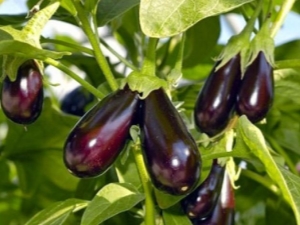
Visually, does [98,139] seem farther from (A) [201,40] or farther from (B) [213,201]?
(A) [201,40]

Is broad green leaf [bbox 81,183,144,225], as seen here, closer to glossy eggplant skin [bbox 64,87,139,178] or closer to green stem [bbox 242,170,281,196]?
glossy eggplant skin [bbox 64,87,139,178]

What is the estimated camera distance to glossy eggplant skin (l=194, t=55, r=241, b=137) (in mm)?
571

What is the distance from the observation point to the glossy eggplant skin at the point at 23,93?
1.76ft

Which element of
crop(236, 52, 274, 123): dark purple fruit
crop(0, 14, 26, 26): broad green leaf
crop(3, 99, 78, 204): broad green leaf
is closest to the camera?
crop(236, 52, 274, 123): dark purple fruit

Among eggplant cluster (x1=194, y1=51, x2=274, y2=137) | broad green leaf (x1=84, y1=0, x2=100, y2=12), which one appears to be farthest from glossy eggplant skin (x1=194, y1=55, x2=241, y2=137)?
broad green leaf (x1=84, y1=0, x2=100, y2=12)

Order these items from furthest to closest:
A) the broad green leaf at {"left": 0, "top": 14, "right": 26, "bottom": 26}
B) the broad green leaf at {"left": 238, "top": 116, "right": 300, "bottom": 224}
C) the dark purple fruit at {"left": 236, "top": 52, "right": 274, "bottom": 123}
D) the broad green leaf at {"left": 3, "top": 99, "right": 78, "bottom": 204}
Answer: the broad green leaf at {"left": 3, "top": 99, "right": 78, "bottom": 204} → the broad green leaf at {"left": 0, "top": 14, "right": 26, "bottom": 26} → the dark purple fruit at {"left": 236, "top": 52, "right": 274, "bottom": 123} → the broad green leaf at {"left": 238, "top": 116, "right": 300, "bottom": 224}

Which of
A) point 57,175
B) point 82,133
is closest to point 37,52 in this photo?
point 82,133

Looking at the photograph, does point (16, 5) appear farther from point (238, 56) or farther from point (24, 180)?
point (238, 56)

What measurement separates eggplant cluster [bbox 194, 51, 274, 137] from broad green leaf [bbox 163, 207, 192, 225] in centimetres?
6

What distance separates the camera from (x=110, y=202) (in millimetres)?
540

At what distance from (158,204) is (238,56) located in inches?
5.2

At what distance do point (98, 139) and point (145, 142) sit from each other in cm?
3

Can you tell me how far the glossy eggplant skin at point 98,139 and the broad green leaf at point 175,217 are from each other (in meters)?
0.08

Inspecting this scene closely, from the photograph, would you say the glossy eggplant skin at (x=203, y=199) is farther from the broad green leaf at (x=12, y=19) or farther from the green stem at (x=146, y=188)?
the broad green leaf at (x=12, y=19)
